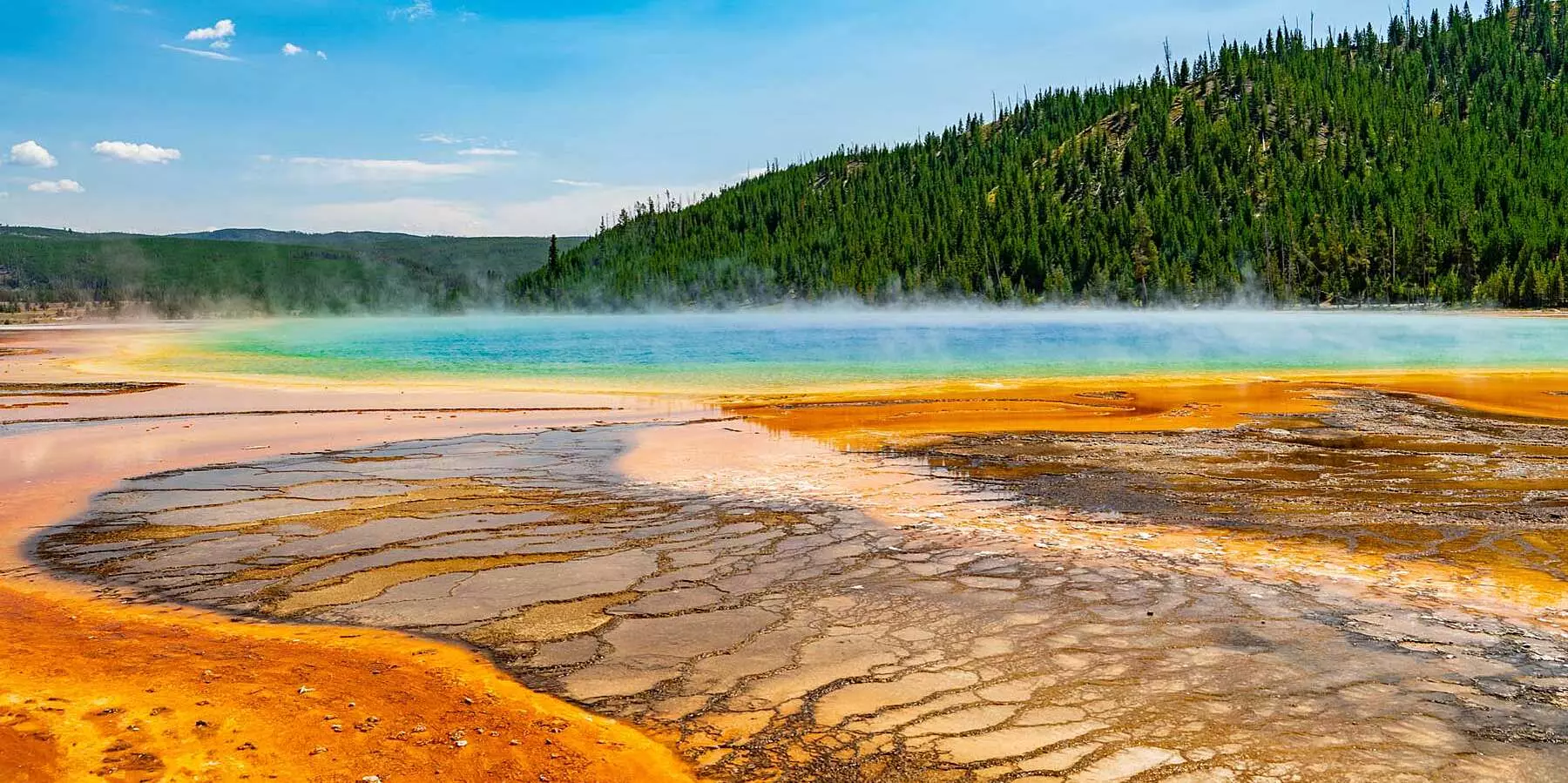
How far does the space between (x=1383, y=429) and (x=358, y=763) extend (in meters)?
17.5

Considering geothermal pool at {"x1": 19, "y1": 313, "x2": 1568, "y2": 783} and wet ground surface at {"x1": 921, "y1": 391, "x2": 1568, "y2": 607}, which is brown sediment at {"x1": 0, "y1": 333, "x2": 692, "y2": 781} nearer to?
geothermal pool at {"x1": 19, "y1": 313, "x2": 1568, "y2": 783}

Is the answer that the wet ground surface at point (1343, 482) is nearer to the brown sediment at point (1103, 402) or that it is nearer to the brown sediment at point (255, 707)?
the brown sediment at point (1103, 402)

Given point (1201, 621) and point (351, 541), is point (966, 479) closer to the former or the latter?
point (1201, 621)

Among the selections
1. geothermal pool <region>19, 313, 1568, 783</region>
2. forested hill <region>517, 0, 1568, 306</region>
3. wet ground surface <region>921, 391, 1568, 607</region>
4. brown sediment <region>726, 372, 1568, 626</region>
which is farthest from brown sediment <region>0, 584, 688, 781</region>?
forested hill <region>517, 0, 1568, 306</region>

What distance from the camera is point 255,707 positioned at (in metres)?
5.39

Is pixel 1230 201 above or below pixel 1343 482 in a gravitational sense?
above

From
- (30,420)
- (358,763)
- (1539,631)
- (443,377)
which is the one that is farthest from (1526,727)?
(443,377)

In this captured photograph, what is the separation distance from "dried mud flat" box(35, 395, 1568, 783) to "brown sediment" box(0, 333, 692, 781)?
0.33 m

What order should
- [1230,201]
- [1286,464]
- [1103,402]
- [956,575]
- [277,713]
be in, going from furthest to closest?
1. [1230,201]
2. [1103,402]
3. [1286,464]
4. [956,575]
5. [277,713]

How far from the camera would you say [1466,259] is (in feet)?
357

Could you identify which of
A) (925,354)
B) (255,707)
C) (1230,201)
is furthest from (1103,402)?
(1230,201)

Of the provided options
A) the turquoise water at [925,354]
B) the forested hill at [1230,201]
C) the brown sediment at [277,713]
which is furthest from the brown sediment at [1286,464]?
the forested hill at [1230,201]

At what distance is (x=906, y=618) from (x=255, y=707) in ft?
13.2

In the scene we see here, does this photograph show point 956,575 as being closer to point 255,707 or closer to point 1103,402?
point 255,707
